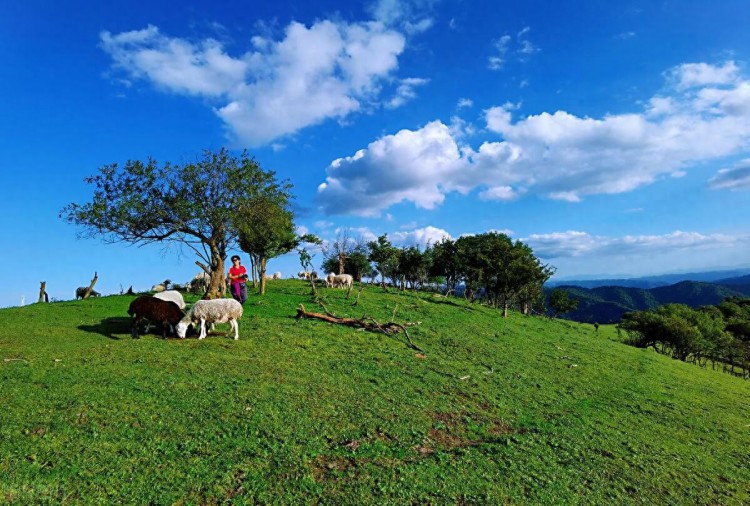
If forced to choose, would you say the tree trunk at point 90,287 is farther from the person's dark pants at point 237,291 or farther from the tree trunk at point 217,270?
the person's dark pants at point 237,291

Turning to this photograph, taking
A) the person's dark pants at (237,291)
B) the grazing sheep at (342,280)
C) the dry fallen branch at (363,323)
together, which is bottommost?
the dry fallen branch at (363,323)

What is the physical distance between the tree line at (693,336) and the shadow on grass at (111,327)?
7427 centimetres

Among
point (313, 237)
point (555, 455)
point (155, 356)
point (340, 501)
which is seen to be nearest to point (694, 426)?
point (555, 455)

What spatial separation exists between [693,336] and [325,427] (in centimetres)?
7636

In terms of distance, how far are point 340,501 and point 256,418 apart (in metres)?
3.60

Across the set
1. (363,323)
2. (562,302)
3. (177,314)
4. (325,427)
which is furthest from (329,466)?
(562,302)

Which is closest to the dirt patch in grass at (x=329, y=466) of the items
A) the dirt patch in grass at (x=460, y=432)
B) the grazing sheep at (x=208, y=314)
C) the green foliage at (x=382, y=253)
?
the dirt patch in grass at (x=460, y=432)

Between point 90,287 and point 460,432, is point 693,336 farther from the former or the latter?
point 90,287

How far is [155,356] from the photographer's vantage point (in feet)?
45.8

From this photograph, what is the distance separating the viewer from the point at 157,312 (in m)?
17.2

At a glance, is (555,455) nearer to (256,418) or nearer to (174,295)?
(256,418)

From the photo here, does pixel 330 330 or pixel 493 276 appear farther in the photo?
pixel 493 276

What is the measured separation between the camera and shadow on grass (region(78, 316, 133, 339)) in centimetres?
1775

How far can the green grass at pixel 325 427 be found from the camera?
7.43 meters
